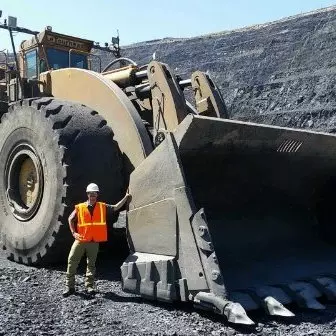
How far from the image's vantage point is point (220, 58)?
3516 centimetres

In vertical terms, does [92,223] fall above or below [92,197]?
below

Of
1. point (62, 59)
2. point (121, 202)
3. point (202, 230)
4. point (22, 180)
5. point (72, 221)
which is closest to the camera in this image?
point (202, 230)

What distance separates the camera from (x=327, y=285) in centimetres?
388

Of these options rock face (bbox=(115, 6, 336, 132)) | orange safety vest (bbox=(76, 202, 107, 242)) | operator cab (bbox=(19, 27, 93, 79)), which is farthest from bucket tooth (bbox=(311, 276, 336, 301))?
rock face (bbox=(115, 6, 336, 132))

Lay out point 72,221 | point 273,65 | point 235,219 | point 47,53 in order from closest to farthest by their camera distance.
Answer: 1. point 72,221
2. point 235,219
3. point 47,53
4. point 273,65

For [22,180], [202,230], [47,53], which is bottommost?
[202,230]

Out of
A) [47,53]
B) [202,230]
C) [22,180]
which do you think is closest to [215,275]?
[202,230]

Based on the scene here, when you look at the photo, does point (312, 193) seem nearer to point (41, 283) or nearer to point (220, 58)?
point (41, 283)

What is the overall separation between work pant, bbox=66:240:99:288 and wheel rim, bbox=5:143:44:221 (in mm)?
950

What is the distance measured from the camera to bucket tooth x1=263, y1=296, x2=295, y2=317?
11.0 ft

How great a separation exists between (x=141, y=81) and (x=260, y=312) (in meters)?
2.93

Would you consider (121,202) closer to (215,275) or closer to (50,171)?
(50,171)

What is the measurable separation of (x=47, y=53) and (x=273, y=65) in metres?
25.6

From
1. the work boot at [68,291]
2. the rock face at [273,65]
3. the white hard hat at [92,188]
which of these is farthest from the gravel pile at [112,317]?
the rock face at [273,65]
